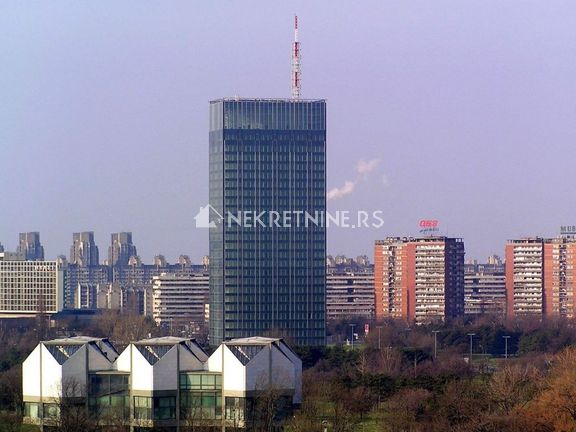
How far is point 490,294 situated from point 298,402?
85412mm

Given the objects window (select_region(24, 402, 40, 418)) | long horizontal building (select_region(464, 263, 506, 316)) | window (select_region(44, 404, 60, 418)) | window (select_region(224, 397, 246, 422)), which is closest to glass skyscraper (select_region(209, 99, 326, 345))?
long horizontal building (select_region(464, 263, 506, 316))

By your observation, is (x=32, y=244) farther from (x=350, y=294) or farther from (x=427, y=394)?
(x=427, y=394)

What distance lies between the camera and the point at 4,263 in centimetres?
13650

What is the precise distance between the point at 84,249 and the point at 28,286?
171ft

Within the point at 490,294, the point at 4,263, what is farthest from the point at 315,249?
the point at 4,263

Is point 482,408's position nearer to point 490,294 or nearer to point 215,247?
point 215,247

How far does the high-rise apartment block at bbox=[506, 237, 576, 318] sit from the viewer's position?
122625mm

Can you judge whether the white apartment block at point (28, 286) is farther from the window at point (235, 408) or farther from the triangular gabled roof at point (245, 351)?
the window at point (235, 408)

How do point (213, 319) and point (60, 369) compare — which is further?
point (213, 319)

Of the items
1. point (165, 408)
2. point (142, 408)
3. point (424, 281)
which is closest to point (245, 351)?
point (165, 408)

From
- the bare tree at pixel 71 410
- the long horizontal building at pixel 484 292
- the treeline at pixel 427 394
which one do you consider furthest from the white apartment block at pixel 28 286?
the bare tree at pixel 71 410

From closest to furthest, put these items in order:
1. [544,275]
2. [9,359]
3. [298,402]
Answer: [298,402], [9,359], [544,275]

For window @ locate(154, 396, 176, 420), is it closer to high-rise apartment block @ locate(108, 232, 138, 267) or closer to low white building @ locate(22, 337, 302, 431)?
low white building @ locate(22, 337, 302, 431)

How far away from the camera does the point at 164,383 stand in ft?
154
